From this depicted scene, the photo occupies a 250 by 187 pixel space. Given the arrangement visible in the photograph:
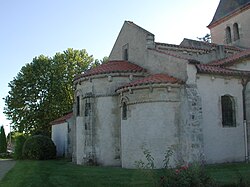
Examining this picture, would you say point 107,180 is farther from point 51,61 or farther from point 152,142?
point 51,61

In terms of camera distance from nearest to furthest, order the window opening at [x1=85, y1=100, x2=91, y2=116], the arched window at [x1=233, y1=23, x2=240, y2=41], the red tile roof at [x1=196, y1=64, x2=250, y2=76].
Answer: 1. the red tile roof at [x1=196, y1=64, x2=250, y2=76]
2. the window opening at [x1=85, y1=100, x2=91, y2=116]
3. the arched window at [x1=233, y1=23, x2=240, y2=41]

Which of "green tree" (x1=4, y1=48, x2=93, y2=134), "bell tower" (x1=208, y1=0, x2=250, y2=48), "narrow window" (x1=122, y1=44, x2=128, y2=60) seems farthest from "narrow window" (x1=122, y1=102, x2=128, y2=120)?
"green tree" (x1=4, y1=48, x2=93, y2=134)

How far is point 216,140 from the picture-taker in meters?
15.8

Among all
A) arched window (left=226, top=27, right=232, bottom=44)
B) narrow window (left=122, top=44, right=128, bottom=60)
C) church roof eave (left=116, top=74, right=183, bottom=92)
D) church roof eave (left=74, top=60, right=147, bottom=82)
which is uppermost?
arched window (left=226, top=27, right=232, bottom=44)

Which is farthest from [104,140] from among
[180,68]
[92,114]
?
[180,68]

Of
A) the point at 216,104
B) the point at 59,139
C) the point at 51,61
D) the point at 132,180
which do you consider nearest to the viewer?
the point at 132,180

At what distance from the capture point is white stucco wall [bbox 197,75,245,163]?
1561 cm

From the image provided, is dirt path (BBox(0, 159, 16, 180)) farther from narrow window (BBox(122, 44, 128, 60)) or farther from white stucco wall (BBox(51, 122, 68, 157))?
narrow window (BBox(122, 44, 128, 60))

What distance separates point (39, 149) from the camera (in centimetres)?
2473

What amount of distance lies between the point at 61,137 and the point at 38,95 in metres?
7.57

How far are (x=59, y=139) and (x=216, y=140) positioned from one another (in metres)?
17.7

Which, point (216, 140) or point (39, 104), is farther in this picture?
point (39, 104)

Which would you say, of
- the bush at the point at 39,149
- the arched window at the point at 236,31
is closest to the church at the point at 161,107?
the arched window at the point at 236,31

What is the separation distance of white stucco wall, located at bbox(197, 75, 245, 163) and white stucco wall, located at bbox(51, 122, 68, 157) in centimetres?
1521
